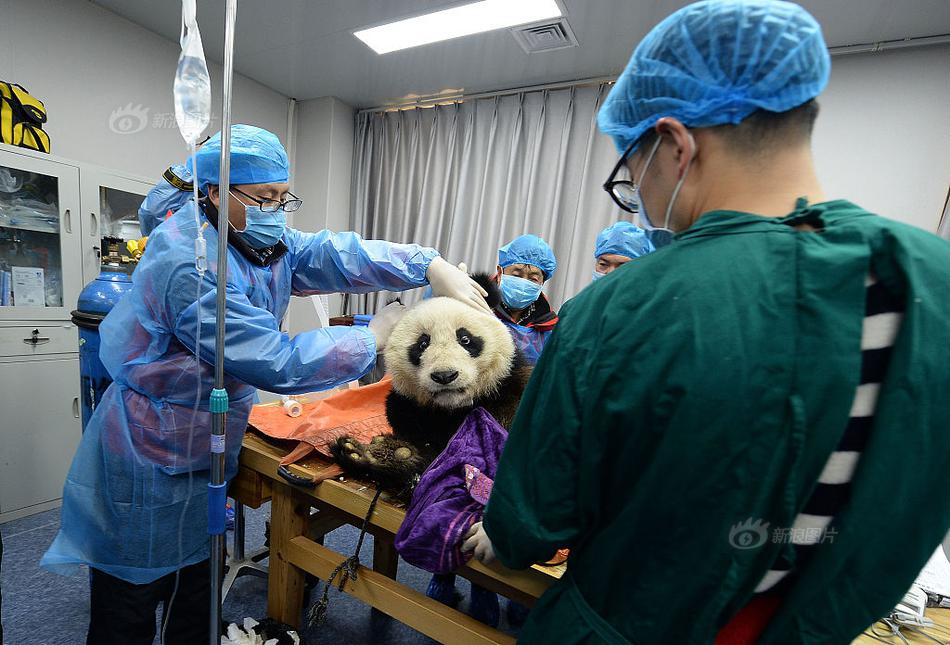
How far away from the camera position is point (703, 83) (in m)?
Result: 0.59

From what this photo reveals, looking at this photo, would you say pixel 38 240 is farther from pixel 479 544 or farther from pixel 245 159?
pixel 479 544

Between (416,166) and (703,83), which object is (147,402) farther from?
(416,166)

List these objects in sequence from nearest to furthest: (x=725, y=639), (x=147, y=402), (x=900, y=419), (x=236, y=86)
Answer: (x=900, y=419) < (x=725, y=639) < (x=147, y=402) < (x=236, y=86)

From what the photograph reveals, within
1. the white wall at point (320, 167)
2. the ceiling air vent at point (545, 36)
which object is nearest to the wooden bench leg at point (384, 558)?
the white wall at point (320, 167)

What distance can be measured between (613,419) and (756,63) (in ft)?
1.58

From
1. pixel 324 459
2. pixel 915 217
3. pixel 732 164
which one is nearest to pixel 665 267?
pixel 732 164

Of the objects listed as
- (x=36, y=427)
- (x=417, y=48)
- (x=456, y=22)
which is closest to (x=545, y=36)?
(x=456, y=22)

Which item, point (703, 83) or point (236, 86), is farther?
point (236, 86)

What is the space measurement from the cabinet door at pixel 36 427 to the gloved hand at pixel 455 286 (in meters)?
2.56

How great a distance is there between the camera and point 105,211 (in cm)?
285

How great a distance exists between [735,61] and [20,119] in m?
3.41

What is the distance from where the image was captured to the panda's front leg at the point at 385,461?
1164mm

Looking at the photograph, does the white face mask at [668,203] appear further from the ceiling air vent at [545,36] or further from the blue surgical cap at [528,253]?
the ceiling air vent at [545,36]

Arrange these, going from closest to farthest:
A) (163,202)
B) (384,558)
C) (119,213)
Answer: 1. (163,202)
2. (384,558)
3. (119,213)
